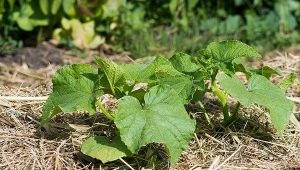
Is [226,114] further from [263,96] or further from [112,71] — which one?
[112,71]

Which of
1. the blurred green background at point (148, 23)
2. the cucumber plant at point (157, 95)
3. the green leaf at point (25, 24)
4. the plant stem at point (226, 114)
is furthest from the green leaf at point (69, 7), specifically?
the plant stem at point (226, 114)

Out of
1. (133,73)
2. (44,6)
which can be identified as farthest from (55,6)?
(133,73)

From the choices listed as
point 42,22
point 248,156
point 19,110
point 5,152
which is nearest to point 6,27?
point 42,22

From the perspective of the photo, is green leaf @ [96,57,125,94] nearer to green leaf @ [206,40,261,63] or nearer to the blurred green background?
green leaf @ [206,40,261,63]

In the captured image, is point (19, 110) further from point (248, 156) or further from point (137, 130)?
point (248, 156)

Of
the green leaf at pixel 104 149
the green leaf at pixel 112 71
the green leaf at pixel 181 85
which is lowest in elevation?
the green leaf at pixel 104 149

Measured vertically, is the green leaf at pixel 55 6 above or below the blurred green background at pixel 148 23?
above

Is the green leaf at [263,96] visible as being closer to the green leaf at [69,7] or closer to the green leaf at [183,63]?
the green leaf at [183,63]
